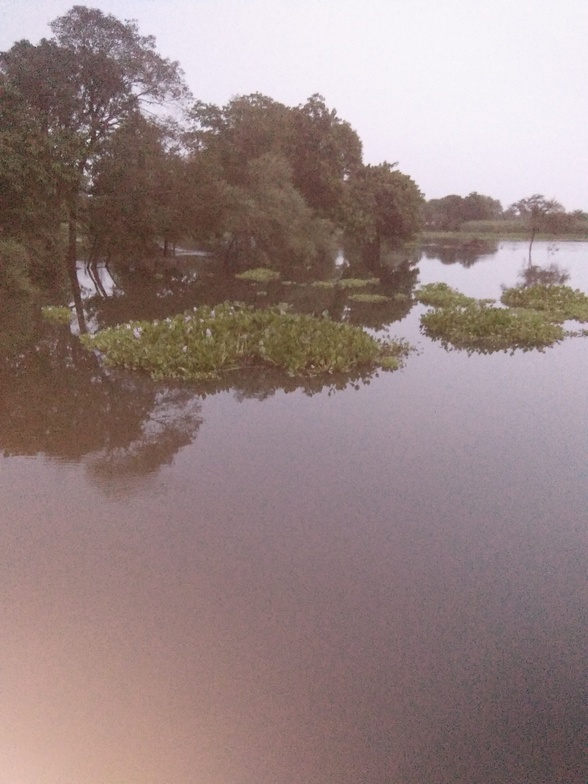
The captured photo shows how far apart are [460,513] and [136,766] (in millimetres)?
4257

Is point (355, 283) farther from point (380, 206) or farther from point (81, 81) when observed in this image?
point (380, 206)

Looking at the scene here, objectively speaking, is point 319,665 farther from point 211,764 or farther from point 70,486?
point 70,486

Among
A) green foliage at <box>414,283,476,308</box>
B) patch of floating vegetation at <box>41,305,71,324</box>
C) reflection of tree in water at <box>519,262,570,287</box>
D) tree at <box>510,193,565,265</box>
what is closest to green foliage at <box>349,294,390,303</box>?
green foliage at <box>414,283,476,308</box>

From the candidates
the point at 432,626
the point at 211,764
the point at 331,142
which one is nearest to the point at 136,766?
the point at 211,764

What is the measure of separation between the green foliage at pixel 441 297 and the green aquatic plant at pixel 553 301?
1.96 m

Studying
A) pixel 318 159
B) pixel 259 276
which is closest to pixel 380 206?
pixel 318 159

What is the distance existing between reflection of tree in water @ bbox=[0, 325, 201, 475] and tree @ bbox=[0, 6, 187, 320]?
31.3 ft

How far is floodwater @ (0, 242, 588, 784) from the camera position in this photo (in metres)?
3.67

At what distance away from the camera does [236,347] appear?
470 inches

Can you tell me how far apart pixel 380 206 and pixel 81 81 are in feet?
94.1

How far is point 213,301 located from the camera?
70.9 feet

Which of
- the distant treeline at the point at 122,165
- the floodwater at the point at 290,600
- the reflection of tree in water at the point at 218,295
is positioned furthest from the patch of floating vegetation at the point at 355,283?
the floodwater at the point at 290,600

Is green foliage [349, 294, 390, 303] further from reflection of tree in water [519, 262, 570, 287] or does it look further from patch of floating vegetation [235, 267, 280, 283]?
reflection of tree in water [519, 262, 570, 287]

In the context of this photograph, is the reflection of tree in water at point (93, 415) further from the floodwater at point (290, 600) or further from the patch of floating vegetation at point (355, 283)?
the patch of floating vegetation at point (355, 283)
